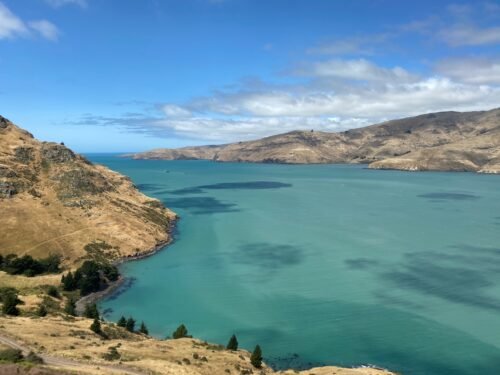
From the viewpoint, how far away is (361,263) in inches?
4496

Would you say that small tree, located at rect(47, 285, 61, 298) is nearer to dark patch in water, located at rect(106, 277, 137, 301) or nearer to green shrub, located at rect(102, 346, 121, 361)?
dark patch in water, located at rect(106, 277, 137, 301)

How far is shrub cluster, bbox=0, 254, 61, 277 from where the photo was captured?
99438 millimetres

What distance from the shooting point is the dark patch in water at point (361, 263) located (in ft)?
366

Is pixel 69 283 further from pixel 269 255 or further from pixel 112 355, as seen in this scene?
pixel 269 255

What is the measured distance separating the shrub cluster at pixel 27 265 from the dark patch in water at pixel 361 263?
2849 inches

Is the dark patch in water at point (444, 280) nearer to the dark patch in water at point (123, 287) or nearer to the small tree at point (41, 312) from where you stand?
the dark patch in water at point (123, 287)

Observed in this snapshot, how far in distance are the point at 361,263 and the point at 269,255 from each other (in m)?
25.3

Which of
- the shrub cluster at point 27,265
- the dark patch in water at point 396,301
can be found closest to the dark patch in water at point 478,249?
the dark patch in water at point 396,301

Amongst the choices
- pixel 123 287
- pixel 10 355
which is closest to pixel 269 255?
pixel 123 287

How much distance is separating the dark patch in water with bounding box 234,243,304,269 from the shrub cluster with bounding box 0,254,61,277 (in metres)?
46.3

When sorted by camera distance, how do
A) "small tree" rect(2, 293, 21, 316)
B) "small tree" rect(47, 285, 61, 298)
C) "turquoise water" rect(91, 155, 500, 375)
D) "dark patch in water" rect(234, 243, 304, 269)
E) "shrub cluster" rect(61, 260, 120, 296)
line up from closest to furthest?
1. "small tree" rect(2, 293, 21, 316)
2. "turquoise water" rect(91, 155, 500, 375)
3. "small tree" rect(47, 285, 61, 298)
4. "shrub cluster" rect(61, 260, 120, 296)
5. "dark patch in water" rect(234, 243, 304, 269)

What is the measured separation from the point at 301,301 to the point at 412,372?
28.9m

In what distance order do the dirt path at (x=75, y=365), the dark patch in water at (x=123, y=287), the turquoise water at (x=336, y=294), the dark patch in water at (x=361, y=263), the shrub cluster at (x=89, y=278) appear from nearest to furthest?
1. the dirt path at (x=75, y=365)
2. the turquoise water at (x=336, y=294)
3. the shrub cluster at (x=89, y=278)
4. the dark patch in water at (x=123, y=287)
5. the dark patch in water at (x=361, y=263)

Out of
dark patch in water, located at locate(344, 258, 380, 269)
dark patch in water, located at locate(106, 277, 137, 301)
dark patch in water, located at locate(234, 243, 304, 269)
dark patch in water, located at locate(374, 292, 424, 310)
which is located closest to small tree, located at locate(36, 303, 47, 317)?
dark patch in water, located at locate(106, 277, 137, 301)
